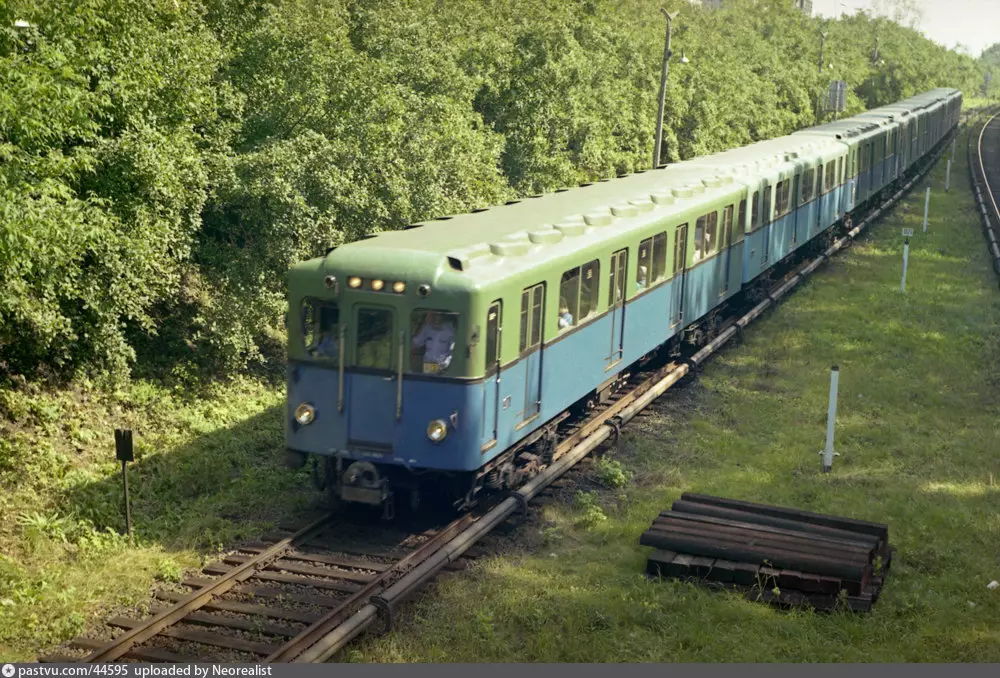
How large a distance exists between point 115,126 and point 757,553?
9.76 meters

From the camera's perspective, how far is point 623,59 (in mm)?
38750

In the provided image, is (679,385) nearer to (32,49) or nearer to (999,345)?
(999,345)

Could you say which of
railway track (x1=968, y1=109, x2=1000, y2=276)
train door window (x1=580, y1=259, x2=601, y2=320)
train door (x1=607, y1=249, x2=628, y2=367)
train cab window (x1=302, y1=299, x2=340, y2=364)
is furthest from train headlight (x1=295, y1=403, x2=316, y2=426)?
railway track (x1=968, y1=109, x2=1000, y2=276)

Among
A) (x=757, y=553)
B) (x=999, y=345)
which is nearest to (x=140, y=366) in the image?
(x=757, y=553)

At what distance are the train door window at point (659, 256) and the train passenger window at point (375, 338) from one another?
6.23 m

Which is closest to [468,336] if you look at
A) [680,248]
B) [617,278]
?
[617,278]

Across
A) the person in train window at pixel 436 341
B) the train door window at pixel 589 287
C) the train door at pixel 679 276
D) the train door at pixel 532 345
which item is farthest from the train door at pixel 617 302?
the person in train window at pixel 436 341

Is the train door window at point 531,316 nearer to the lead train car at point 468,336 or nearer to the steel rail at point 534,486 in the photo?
the lead train car at point 468,336

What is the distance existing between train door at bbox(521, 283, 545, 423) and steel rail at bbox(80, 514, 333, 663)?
2510 millimetres

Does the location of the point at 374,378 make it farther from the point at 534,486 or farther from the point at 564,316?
the point at 564,316

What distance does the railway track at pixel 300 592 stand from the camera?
9594 millimetres

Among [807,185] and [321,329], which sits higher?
[807,185]

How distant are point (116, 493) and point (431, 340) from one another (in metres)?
4.45

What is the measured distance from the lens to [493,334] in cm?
1199
